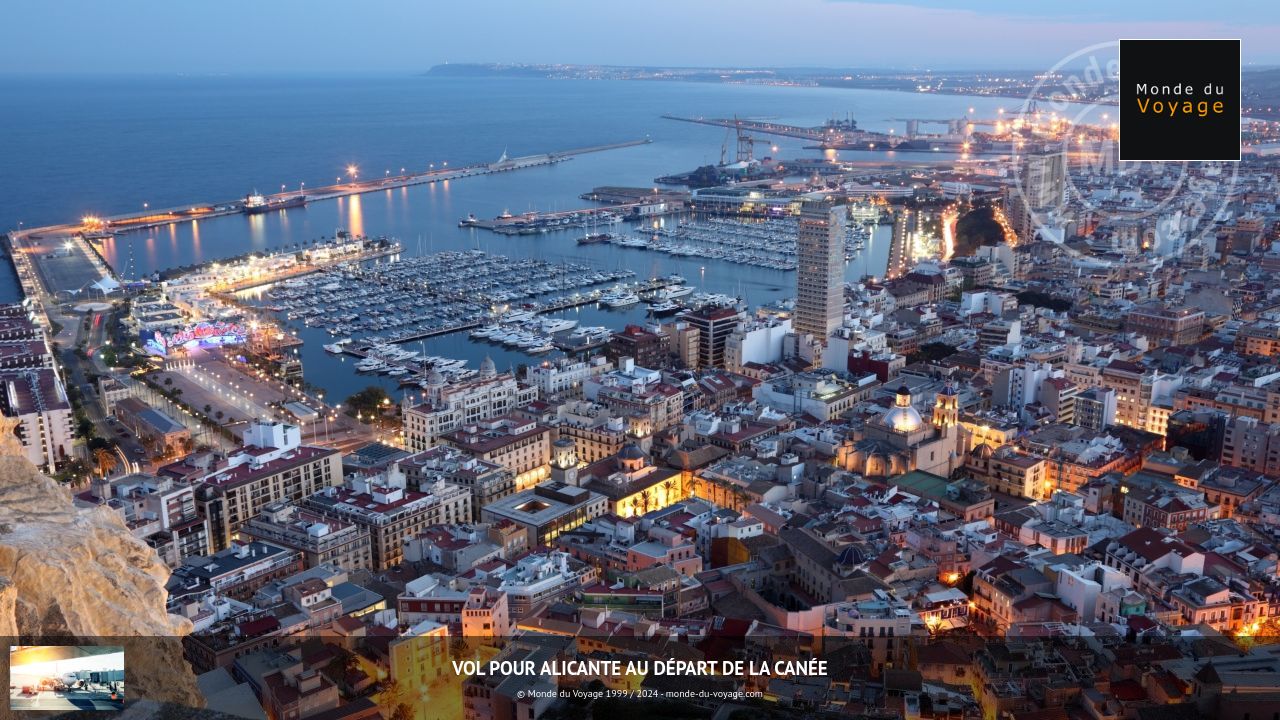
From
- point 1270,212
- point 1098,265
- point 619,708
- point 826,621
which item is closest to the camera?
point 619,708

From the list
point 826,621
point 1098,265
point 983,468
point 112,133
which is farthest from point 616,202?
point 112,133

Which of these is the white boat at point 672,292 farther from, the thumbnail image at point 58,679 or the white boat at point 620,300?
the thumbnail image at point 58,679

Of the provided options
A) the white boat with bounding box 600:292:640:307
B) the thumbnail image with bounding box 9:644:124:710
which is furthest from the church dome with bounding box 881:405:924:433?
the white boat with bounding box 600:292:640:307

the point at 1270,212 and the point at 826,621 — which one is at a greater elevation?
the point at 1270,212

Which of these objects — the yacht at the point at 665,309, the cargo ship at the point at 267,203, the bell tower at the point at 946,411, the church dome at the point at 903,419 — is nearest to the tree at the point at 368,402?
the church dome at the point at 903,419

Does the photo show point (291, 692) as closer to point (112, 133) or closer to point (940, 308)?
point (940, 308)
